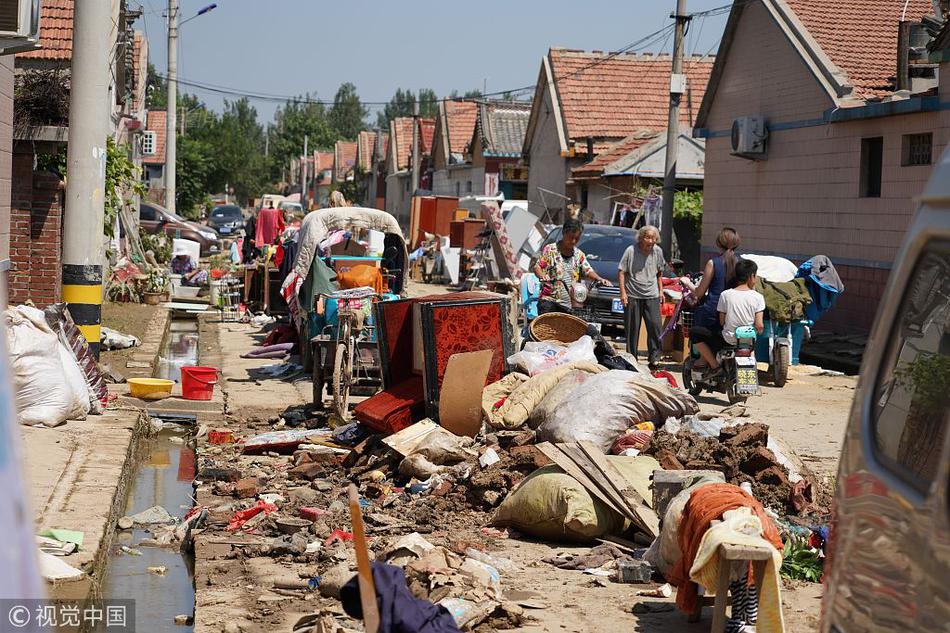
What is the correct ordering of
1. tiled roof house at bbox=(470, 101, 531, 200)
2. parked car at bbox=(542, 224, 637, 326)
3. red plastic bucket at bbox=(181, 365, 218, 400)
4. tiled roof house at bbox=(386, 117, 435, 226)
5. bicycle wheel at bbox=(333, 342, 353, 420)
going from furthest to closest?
tiled roof house at bbox=(386, 117, 435, 226), tiled roof house at bbox=(470, 101, 531, 200), parked car at bbox=(542, 224, 637, 326), red plastic bucket at bbox=(181, 365, 218, 400), bicycle wheel at bbox=(333, 342, 353, 420)

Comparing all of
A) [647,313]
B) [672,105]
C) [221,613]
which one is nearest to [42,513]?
[221,613]

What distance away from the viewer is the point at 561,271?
45.9 feet

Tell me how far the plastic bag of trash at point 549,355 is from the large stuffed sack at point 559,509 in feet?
8.66

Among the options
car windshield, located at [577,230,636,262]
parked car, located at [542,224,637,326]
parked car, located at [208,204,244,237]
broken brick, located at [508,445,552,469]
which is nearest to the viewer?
broken brick, located at [508,445,552,469]

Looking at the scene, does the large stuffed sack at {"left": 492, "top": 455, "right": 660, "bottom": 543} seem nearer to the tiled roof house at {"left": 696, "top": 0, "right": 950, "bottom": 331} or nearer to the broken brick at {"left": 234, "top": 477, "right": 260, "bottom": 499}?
the broken brick at {"left": 234, "top": 477, "right": 260, "bottom": 499}

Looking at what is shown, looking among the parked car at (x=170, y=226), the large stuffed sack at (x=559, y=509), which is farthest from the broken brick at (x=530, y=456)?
the parked car at (x=170, y=226)

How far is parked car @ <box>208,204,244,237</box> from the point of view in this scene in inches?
2271

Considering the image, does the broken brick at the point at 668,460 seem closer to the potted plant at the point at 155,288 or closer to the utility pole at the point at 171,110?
the potted plant at the point at 155,288

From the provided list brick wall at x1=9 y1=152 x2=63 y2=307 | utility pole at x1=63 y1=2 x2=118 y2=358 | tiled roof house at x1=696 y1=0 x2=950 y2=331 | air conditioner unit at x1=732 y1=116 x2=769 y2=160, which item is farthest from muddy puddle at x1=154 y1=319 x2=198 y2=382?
air conditioner unit at x1=732 y1=116 x2=769 y2=160

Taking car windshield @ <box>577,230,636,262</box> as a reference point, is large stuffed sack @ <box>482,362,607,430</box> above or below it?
below

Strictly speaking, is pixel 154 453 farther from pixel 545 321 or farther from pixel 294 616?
pixel 294 616

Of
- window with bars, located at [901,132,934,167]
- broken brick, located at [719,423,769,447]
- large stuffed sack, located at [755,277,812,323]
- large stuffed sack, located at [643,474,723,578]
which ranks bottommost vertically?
large stuffed sack, located at [643,474,723,578]

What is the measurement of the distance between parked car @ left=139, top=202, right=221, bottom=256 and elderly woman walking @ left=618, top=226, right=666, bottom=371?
79.1ft

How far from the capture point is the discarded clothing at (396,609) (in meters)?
4.18
